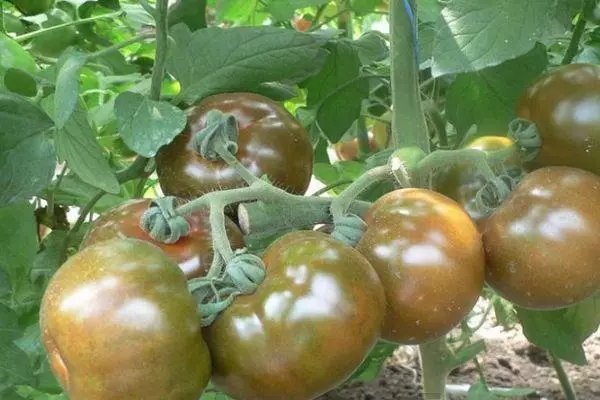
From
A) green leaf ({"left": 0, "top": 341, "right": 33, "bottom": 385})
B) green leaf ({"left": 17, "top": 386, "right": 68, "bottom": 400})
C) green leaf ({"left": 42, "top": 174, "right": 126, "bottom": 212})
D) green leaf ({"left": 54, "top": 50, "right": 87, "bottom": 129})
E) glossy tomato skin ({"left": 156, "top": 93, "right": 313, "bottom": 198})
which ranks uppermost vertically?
green leaf ({"left": 54, "top": 50, "right": 87, "bottom": 129})

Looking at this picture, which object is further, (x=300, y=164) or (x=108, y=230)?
(x=300, y=164)

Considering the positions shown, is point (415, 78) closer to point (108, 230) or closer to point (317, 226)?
point (317, 226)

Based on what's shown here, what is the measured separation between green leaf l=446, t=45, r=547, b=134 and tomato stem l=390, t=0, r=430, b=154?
0.60ft

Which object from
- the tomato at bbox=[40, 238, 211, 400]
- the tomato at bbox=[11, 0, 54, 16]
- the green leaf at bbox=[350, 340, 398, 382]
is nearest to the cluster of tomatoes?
the tomato at bbox=[40, 238, 211, 400]

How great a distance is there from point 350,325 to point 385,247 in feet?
0.27

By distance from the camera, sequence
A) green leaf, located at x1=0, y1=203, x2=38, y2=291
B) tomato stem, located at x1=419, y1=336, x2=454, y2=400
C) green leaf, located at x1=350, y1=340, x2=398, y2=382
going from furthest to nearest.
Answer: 1. green leaf, located at x1=350, y1=340, x2=398, y2=382
2. tomato stem, located at x1=419, y1=336, x2=454, y2=400
3. green leaf, located at x1=0, y1=203, x2=38, y2=291

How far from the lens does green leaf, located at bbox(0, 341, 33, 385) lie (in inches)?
31.6

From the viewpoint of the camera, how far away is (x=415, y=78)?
29.5 inches

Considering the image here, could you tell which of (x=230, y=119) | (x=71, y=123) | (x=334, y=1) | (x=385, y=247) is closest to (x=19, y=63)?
(x=71, y=123)

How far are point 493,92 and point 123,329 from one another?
0.56 meters

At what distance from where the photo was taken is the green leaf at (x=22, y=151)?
0.77 meters

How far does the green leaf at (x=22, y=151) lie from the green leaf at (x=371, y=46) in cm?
42

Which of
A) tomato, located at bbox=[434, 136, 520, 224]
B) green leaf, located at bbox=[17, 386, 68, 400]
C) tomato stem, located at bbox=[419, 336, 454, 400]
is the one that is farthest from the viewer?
tomato stem, located at bbox=[419, 336, 454, 400]

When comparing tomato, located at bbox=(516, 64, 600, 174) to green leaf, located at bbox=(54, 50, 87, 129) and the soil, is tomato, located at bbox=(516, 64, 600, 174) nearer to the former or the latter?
green leaf, located at bbox=(54, 50, 87, 129)
